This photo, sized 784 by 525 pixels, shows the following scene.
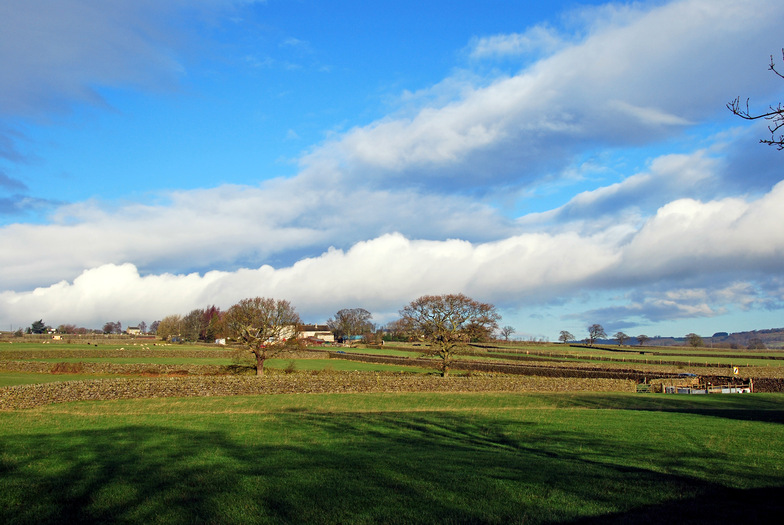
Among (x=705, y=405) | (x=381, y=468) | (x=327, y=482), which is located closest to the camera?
(x=327, y=482)

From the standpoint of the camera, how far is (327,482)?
36.1 ft

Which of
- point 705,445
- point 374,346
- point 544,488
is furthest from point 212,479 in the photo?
point 374,346

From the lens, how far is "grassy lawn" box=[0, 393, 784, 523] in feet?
29.9

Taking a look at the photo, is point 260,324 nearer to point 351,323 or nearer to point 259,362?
point 259,362

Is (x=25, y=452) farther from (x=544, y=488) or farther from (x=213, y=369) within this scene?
(x=213, y=369)

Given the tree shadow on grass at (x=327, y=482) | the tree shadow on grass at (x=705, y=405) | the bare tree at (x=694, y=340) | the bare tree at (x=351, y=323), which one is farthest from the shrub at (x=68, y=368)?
the bare tree at (x=694, y=340)

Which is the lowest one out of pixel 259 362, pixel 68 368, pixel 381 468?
pixel 68 368

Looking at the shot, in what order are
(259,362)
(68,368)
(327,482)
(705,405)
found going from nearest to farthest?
(327,482), (705,405), (259,362), (68,368)

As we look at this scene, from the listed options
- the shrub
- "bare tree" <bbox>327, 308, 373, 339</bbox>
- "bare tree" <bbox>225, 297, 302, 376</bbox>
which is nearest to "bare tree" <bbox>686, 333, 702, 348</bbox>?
"bare tree" <bbox>327, 308, 373, 339</bbox>

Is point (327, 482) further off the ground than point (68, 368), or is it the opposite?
point (327, 482)

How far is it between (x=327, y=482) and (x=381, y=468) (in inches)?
75.0

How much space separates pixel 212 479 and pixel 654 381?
58.0 meters

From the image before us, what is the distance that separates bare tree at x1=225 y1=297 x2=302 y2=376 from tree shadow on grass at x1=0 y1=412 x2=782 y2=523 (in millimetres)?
32596

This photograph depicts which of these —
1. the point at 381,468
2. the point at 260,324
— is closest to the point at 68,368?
the point at 260,324
